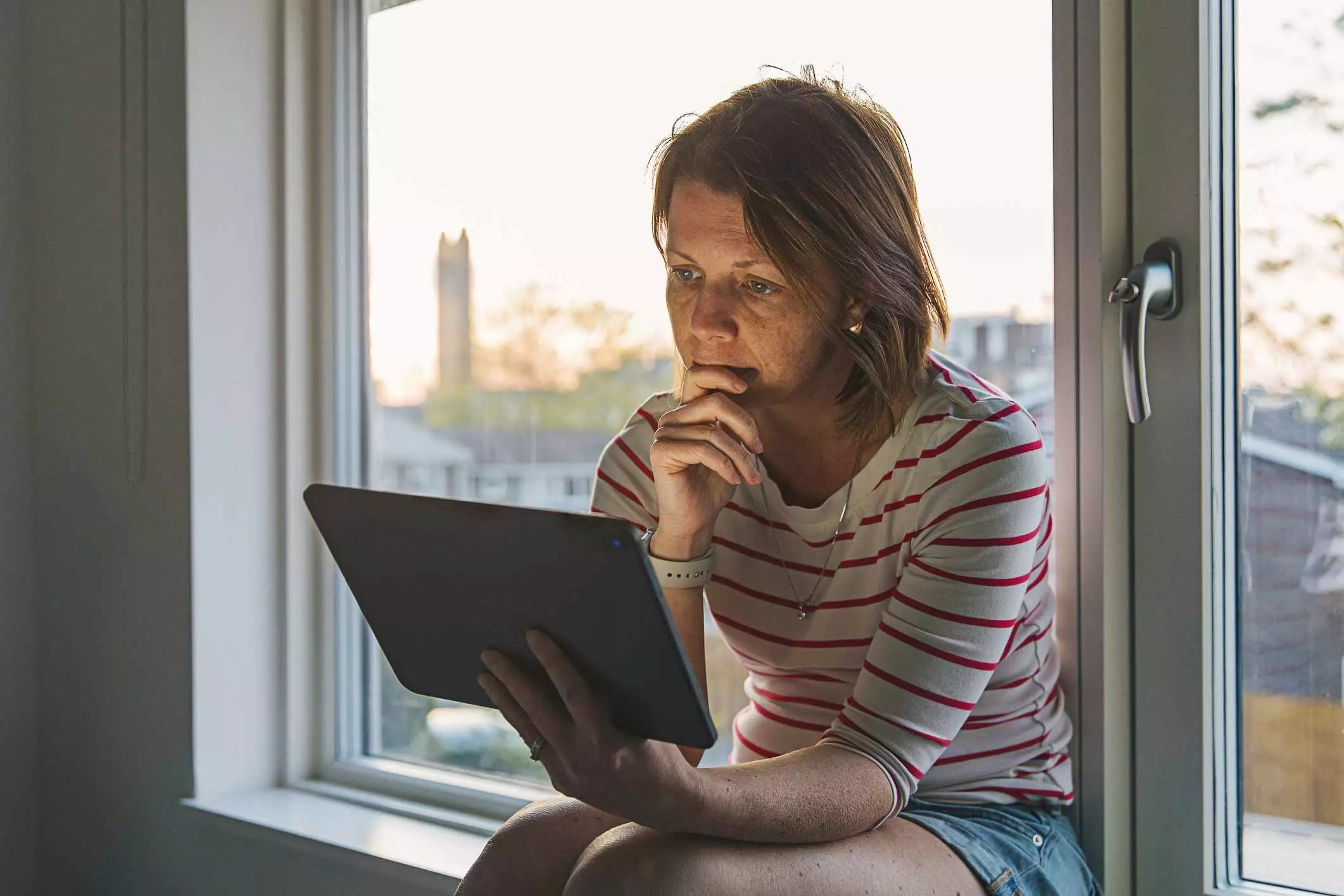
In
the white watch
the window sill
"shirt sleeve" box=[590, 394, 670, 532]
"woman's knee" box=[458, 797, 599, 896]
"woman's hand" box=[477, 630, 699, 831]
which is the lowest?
the window sill

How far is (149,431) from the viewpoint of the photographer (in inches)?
68.6

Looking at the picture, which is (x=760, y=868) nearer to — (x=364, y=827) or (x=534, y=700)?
(x=534, y=700)

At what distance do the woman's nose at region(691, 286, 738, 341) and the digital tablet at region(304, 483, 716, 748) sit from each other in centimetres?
32

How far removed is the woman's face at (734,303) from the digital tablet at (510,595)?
33cm

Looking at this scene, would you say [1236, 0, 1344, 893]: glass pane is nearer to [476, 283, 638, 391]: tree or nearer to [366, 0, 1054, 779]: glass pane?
[366, 0, 1054, 779]: glass pane

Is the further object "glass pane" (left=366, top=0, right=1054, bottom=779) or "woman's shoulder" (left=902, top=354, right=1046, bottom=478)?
"glass pane" (left=366, top=0, right=1054, bottom=779)

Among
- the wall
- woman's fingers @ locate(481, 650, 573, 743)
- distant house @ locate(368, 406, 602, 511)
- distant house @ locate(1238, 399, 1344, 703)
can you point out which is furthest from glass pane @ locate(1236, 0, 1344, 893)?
the wall

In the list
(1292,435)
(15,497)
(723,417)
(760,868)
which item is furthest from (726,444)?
(15,497)

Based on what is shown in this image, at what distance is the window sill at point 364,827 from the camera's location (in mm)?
1476

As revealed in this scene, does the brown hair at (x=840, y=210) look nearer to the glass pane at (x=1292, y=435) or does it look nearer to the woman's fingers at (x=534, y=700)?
the glass pane at (x=1292, y=435)

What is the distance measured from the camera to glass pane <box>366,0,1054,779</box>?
→ 1271 millimetres

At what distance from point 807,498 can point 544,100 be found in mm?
766

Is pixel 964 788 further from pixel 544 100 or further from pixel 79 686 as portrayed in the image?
pixel 79 686

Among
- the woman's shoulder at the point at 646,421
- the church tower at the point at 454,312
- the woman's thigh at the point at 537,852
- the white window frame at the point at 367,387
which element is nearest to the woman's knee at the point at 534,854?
the woman's thigh at the point at 537,852
